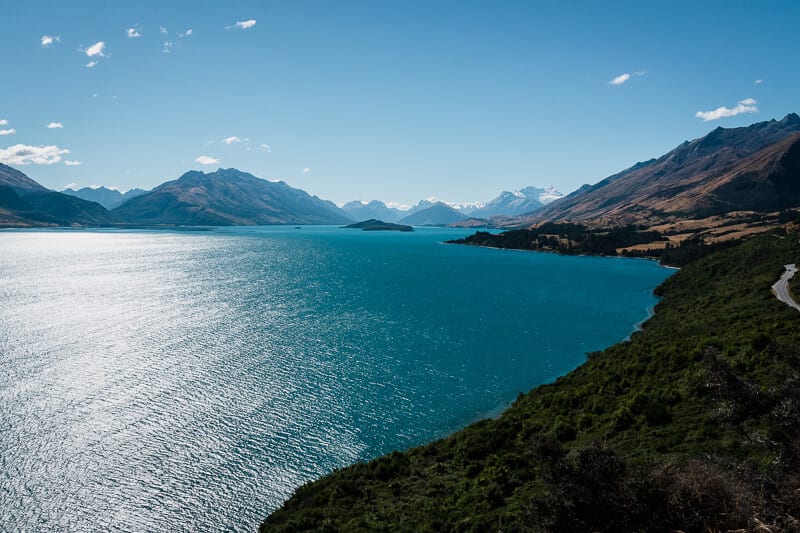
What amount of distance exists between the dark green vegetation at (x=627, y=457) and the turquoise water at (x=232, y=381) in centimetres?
781

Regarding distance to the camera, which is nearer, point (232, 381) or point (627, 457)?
point (627, 457)

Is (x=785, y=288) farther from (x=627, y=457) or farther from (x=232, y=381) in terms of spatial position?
(x=232, y=381)

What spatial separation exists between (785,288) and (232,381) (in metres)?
95.9

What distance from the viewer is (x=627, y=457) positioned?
→ 94.5 ft

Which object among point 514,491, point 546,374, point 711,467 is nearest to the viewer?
point 711,467

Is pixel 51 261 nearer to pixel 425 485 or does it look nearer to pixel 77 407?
pixel 77 407

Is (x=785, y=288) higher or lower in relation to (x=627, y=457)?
higher

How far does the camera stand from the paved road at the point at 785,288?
219 feet

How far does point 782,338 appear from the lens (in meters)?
42.9

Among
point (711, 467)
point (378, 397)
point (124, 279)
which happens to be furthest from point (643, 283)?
point (124, 279)

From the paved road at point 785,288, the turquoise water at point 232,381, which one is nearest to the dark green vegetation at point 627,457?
the paved road at point 785,288

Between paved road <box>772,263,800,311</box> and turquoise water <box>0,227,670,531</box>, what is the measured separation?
28.2 meters

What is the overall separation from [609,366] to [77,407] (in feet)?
224

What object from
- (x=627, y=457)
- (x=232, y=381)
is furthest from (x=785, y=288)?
(x=232, y=381)
